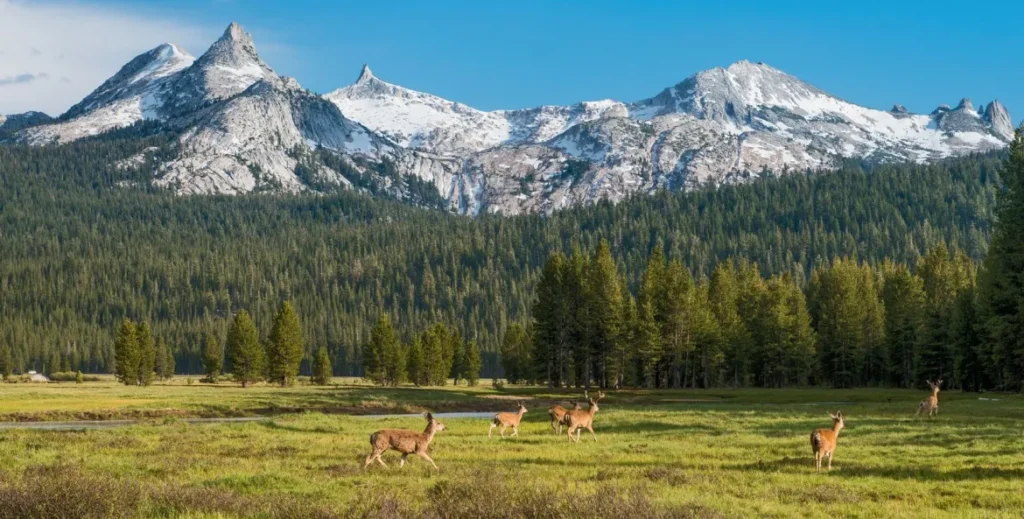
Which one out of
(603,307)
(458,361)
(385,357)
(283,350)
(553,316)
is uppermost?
(603,307)

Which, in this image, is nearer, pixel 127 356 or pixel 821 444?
pixel 821 444

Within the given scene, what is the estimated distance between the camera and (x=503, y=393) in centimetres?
8331

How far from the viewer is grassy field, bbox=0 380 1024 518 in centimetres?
1494

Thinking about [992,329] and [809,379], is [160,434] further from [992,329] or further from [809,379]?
[809,379]

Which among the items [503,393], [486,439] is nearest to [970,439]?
[486,439]

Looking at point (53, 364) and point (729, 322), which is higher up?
point (729, 322)

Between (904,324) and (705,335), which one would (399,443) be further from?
(904,324)

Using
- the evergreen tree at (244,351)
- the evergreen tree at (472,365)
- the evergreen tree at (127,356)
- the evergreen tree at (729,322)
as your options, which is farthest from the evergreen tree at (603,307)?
the evergreen tree at (127,356)

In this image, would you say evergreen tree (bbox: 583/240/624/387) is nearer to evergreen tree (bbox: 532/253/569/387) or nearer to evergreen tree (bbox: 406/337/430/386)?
evergreen tree (bbox: 532/253/569/387)

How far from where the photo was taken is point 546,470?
76.3 ft

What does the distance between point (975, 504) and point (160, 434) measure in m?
30.0

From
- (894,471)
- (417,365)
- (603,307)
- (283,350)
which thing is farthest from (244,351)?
(894,471)

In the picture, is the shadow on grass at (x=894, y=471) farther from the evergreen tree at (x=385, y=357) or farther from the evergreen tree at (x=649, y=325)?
the evergreen tree at (x=385, y=357)

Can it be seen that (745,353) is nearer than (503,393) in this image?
No
